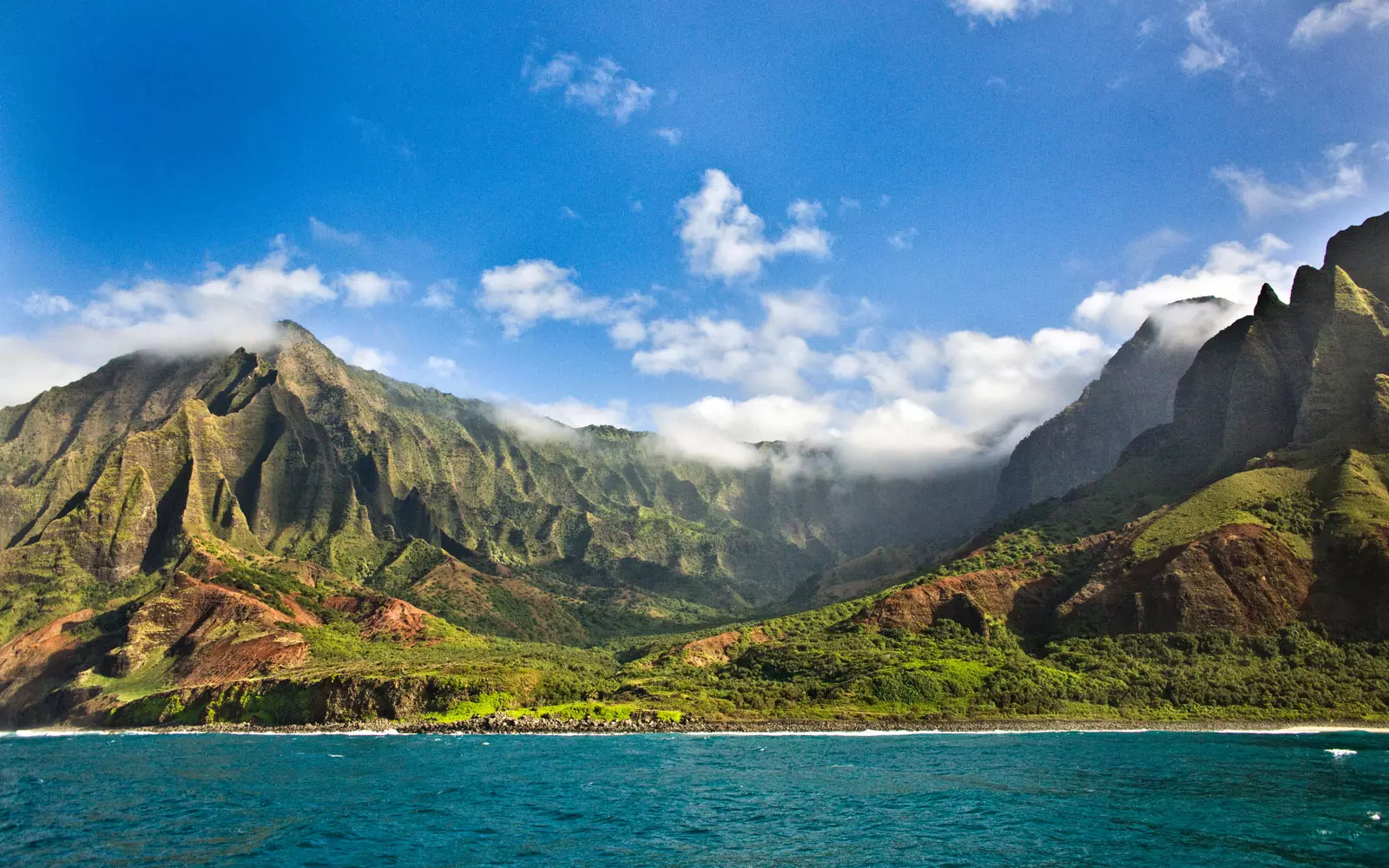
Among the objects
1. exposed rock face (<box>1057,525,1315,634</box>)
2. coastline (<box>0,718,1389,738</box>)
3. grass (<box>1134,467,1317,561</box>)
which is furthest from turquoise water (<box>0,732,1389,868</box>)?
grass (<box>1134,467,1317,561</box>)

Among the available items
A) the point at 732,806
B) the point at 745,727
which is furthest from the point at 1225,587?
the point at 732,806

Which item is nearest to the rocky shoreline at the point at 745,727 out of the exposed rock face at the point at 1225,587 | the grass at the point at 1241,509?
the exposed rock face at the point at 1225,587

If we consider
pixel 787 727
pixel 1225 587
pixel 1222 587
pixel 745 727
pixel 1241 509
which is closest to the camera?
pixel 787 727

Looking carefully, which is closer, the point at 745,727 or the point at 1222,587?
the point at 745,727

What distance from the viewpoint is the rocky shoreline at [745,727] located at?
142125mm

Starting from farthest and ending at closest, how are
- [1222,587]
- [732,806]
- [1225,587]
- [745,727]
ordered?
1. [1222,587]
2. [1225,587]
3. [745,727]
4. [732,806]

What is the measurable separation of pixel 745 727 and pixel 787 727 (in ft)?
29.4

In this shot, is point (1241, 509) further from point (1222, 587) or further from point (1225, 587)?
point (1222, 587)

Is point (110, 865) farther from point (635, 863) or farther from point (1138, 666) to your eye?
point (1138, 666)

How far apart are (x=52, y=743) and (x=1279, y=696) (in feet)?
772

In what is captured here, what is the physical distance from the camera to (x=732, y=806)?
80.1m

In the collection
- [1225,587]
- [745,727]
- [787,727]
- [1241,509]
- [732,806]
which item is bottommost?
[745,727]

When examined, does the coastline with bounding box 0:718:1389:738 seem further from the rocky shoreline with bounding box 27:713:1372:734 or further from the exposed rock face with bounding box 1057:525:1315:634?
the exposed rock face with bounding box 1057:525:1315:634

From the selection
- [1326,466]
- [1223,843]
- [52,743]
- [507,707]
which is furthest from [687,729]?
[1326,466]
